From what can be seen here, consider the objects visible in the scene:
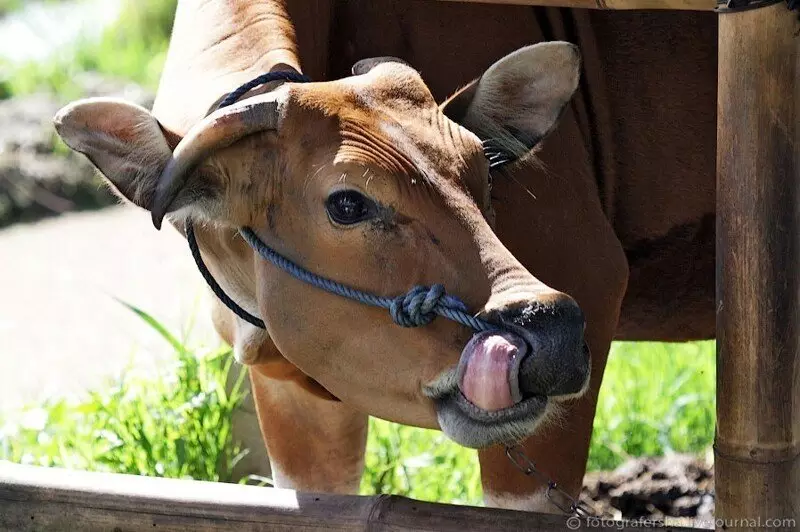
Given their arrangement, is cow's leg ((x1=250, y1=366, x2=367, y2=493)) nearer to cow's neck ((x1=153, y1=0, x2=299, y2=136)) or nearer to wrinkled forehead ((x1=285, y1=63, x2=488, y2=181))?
cow's neck ((x1=153, y1=0, x2=299, y2=136))

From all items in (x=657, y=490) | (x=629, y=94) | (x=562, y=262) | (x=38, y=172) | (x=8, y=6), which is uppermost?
(x=629, y=94)

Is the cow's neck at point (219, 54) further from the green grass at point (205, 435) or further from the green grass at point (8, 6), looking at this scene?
the green grass at point (8, 6)

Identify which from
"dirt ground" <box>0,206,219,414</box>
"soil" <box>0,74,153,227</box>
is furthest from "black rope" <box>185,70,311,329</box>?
"soil" <box>0,74,153,227</box>

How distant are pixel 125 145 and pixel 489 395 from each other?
963 mm

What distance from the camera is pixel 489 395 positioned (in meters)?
2.57

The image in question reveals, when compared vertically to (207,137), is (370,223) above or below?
below

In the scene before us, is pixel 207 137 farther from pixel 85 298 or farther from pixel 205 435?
pixel 85 298

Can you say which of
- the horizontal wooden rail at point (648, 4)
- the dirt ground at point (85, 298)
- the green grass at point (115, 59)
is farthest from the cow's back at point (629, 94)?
the green grass at point (115, 59)

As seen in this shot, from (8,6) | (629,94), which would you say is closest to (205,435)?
(629,94)

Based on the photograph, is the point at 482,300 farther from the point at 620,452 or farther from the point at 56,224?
the point at 56,224

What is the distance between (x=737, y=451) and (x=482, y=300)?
582mm

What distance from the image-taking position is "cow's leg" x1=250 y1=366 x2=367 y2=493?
4.01 metres

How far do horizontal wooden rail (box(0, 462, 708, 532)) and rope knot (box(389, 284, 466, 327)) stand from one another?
413 mm

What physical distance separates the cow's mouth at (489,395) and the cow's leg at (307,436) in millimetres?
1318
